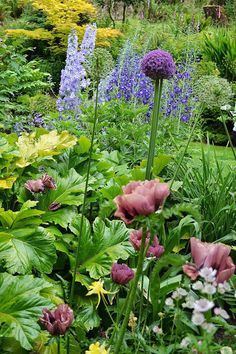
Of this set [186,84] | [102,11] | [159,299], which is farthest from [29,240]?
[102,11]

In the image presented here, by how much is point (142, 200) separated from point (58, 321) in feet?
1.46

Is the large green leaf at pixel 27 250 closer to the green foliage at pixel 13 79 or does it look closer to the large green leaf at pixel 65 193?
the large green leaf at pixel 65 193

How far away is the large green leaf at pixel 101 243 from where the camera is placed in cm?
Result: 231

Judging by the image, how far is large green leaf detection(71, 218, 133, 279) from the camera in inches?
90.9

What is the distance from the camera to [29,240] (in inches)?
85.7

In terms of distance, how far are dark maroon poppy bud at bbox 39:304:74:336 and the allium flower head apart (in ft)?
1.24

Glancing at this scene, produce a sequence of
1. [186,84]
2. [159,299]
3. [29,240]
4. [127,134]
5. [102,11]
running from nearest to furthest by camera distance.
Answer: [29,240] → [159,299] → [127,134] → [186,84] → [102,11]

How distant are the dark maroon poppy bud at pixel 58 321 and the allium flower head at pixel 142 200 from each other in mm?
379

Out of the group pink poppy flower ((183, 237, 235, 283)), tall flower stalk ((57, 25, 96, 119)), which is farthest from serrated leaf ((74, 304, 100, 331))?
tall flower stalk ((57, 25, 96, 119))

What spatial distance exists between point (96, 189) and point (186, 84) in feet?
7.01

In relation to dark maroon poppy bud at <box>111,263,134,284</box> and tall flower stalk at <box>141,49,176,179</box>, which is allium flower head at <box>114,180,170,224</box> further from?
tall flower stalk at <box>141,49,176,179</box>

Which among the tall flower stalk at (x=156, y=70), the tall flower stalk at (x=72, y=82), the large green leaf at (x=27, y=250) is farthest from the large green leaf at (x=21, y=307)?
the tall flower stalk at (x=72, y=82)

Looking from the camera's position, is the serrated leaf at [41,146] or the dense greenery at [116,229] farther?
the serrated leaf at [41,146]

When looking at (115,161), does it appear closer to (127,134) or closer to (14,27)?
(127,134)
